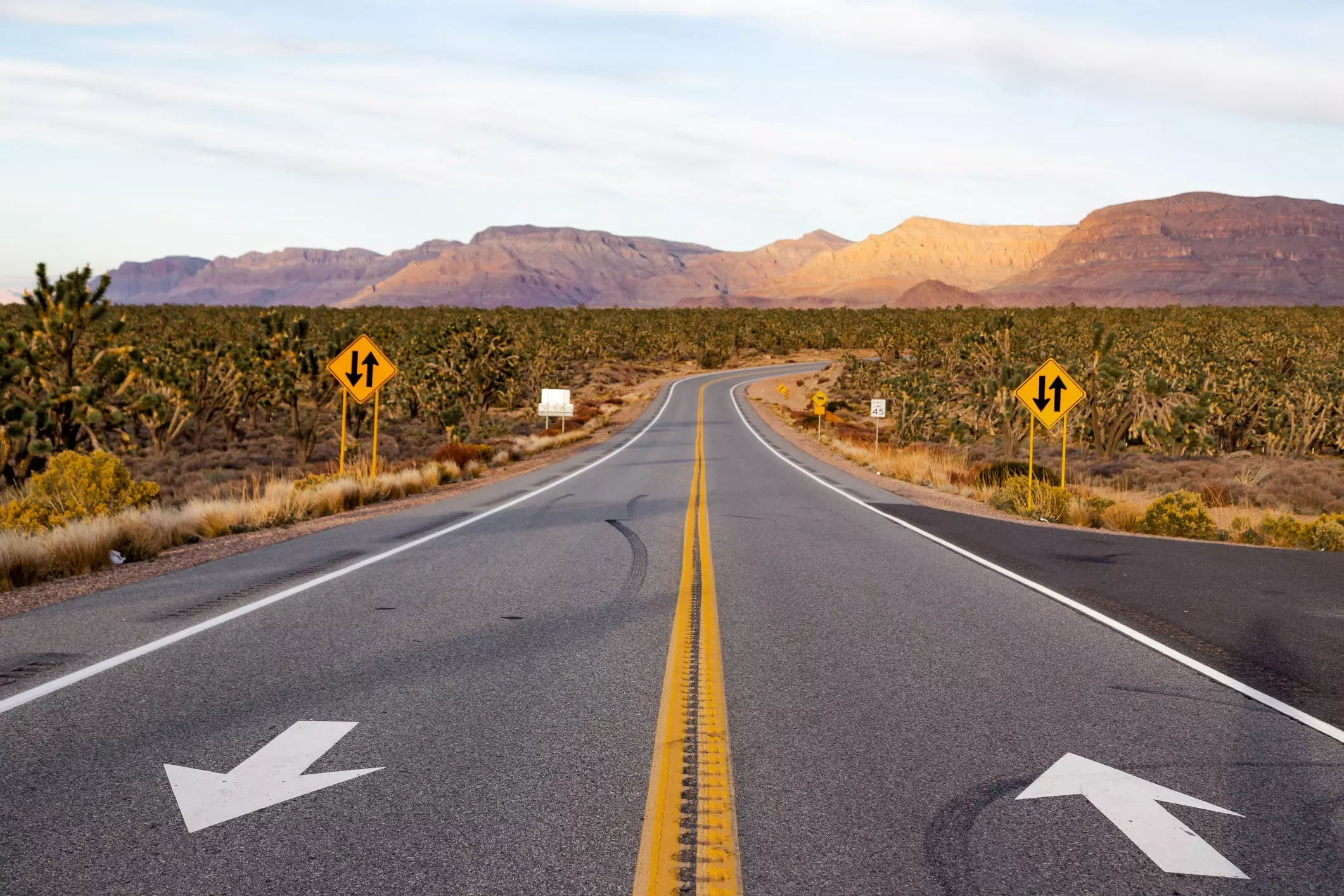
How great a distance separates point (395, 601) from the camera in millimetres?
8305

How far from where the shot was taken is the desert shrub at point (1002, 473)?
973 inches

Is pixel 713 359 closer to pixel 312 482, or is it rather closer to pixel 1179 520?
pixel 312 482

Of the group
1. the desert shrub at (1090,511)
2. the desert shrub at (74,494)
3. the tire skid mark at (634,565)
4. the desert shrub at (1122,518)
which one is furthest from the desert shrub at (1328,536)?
the desert shrub at (74,494)

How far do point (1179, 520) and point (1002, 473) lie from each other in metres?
10.3

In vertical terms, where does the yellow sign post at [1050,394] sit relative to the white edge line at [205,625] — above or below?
above

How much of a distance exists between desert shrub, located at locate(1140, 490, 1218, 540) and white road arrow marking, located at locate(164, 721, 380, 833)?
1459 centimetres

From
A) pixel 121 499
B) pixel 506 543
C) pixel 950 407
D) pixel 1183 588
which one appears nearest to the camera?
pixel 1183 588

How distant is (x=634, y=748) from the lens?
4.78 m

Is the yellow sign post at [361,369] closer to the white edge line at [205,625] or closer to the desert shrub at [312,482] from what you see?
the desert shrub at [312,482]

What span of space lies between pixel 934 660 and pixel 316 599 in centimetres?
502

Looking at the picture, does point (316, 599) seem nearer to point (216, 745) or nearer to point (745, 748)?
point (216, 745)

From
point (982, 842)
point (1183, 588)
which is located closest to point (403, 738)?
point (982, 842)

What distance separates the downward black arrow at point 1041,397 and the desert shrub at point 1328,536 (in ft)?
18.8

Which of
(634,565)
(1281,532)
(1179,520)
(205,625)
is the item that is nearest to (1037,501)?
(1179,520)
